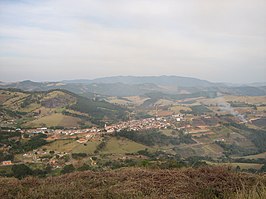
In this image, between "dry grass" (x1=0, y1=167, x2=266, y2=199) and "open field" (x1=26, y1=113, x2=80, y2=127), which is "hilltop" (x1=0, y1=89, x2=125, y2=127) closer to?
"open field" (x1=26, y1=113, x2=80, y2=127)

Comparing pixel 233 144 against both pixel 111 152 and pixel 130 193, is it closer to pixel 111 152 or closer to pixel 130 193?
pixel 111 152

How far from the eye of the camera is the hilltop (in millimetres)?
48381

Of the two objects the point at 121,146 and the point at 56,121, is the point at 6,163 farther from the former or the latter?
the point at 56,121

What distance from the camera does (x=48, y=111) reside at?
2280 inches

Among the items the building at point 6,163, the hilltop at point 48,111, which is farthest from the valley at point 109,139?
the building at point 6,163

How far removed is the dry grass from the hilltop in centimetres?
4174

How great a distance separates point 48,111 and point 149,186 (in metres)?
55.9

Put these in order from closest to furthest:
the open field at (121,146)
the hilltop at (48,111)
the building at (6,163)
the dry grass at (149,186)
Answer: the dry grass at (149,186)
the building at (6,163)
the open field at (121,146)
the hilltop at (48,111)

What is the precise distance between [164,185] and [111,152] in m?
23.9

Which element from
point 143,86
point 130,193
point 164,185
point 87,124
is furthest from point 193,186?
point 143,86

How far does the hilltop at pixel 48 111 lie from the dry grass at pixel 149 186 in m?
41.7

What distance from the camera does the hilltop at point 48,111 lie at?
48381mm

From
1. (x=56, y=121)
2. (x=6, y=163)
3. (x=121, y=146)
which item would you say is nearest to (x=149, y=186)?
(x=6, y=163)

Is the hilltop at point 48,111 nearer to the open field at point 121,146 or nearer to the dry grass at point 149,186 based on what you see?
the open field at point 121,146
